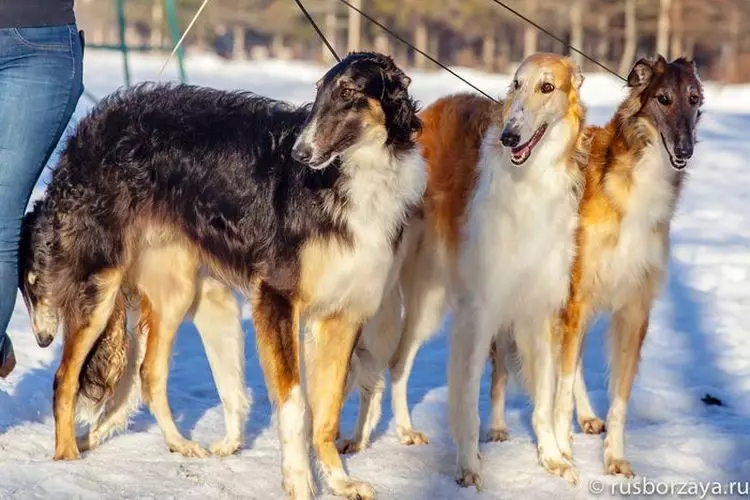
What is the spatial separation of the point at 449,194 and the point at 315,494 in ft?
4.93

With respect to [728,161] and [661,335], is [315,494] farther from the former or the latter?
[728,161]

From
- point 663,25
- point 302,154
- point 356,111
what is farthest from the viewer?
point 663,25

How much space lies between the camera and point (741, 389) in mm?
5875

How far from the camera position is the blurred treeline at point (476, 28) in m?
44.9

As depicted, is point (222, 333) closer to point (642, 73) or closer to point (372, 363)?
point (372, 363)

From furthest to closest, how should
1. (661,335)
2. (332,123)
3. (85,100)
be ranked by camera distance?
(85,100) → (661,335) → (332,123)

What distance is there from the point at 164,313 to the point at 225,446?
67cm

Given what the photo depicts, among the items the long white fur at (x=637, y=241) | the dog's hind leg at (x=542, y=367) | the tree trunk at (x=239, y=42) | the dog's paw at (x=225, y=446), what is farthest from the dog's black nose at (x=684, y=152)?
the tree trunk at (x=239, y=42)

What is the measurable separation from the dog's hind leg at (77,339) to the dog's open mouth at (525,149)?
5.70 feet

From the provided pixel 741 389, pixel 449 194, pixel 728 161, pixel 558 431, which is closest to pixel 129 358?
pixel 449 194

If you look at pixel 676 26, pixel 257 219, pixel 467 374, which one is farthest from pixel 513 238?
pixel 676 26

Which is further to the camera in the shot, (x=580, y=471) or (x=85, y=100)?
(x=85, y=100)

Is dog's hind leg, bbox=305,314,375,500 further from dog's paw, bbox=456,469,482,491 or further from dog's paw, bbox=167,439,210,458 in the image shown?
dog's paw, bbox=167,439,210,458

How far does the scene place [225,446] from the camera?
15.7 feet
